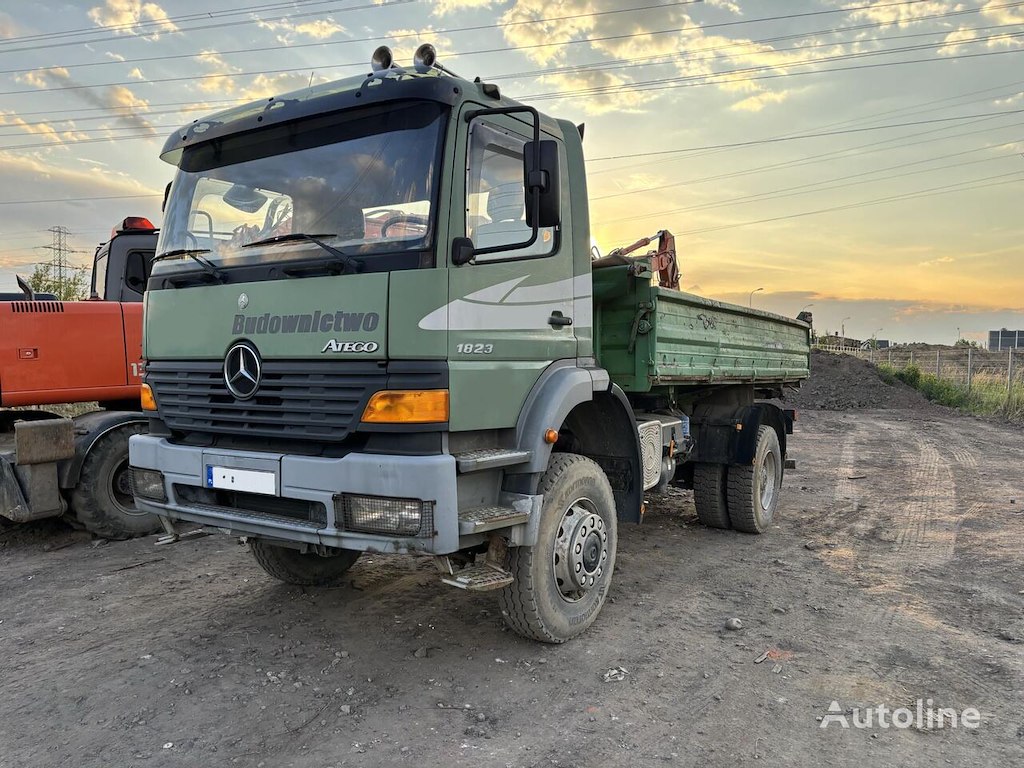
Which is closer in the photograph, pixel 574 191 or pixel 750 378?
pixel 574 191

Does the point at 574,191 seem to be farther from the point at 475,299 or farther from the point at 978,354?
the point at 978,354

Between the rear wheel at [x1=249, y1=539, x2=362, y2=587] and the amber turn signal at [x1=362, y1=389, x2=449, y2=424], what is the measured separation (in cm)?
178

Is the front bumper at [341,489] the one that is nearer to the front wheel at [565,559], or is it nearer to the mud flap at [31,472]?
the front wheel at [565,559]

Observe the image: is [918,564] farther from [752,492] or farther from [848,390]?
[848,390]

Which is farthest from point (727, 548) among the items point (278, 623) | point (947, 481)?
point (947, 481)

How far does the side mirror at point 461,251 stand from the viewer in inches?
132

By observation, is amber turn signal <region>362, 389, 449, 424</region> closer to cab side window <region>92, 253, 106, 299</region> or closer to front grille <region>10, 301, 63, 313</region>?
front grille <region>10, 301, 63, 313</region>

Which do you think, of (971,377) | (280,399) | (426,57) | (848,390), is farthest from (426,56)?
(971,377)

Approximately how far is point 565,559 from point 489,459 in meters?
0.94

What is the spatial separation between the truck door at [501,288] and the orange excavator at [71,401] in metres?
3.31

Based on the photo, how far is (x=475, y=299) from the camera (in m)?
3.49

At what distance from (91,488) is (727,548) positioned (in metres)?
5.51

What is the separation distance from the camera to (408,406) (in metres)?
3.24

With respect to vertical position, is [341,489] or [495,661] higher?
[341,489]
